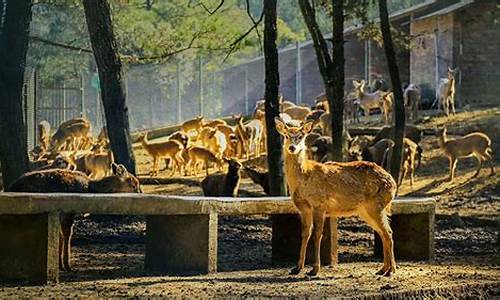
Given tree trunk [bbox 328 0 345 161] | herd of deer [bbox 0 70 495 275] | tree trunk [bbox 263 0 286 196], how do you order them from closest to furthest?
herd of deer [bbox 0 70 495 275]
tree trunk [bbox 263 0 286 196]
tree trunk [bbox 328 0 345 161]

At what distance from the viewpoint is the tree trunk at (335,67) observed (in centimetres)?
1838

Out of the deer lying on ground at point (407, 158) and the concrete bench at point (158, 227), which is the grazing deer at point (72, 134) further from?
the concrete bench at point (158, 227)

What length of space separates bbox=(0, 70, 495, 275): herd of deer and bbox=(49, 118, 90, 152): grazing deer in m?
0.03

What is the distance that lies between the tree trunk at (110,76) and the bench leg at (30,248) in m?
8.76

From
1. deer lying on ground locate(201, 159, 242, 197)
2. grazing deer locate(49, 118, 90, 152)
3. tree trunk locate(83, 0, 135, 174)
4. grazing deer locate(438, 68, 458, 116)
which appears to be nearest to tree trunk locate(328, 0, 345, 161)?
deer lying on ground locate(201, 159, 242, 197)

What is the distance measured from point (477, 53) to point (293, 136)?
2363 centimetres

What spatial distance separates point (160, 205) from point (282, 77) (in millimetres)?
34295

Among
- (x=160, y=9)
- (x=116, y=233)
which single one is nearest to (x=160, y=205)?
(x=116, y=233)

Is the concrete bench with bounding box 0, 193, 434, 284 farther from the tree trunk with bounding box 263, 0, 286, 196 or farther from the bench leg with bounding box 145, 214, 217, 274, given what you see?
the tree trunk with bounding box 263, 0, 286, 196

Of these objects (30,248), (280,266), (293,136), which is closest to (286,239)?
(280,266)

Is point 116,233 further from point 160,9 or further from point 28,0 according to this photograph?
point 160,9

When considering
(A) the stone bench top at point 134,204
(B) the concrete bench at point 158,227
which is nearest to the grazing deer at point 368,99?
(B) the concrete bench at point 158,227

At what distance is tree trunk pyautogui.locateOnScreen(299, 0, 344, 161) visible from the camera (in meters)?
Result: 18.4

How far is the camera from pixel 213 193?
66.5 feet
